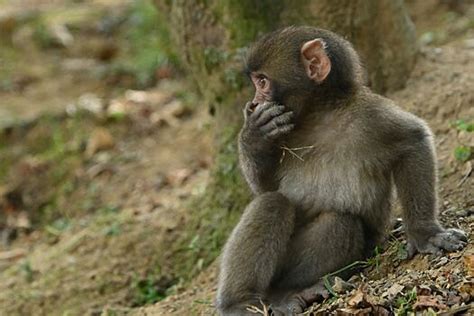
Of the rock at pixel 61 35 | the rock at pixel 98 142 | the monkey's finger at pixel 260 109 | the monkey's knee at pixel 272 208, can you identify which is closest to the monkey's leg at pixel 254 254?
the monkey's knee at pixel 272 208

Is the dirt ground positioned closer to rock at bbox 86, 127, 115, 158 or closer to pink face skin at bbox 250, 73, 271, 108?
rock at bbox 86, 127, 115, 158

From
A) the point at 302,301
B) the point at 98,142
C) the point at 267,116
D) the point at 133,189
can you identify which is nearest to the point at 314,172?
the point at 267,116

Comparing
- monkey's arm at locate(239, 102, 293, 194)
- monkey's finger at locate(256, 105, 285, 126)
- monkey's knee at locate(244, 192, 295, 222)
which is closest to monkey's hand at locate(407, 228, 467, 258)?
monkey's knee at locate(244, 192, 295, 222)

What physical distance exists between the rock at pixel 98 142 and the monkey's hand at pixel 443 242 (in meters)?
5.98

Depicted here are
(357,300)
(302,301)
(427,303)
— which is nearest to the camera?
(427,303)

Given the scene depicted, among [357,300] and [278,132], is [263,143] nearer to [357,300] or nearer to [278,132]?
[278,132]

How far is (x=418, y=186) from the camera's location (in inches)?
247

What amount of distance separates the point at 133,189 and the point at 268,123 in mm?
4633

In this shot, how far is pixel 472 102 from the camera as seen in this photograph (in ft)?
26.8

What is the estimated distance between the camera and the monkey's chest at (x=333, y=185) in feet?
20.9

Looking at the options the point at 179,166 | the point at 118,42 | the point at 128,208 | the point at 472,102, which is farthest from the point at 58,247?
the point at 118,42

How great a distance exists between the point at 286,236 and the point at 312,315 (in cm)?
62

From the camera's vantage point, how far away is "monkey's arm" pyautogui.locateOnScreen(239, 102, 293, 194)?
628 centimetres

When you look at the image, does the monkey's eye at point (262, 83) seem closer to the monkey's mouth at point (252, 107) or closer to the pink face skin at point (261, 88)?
the pink face skin at point (261, 88)
